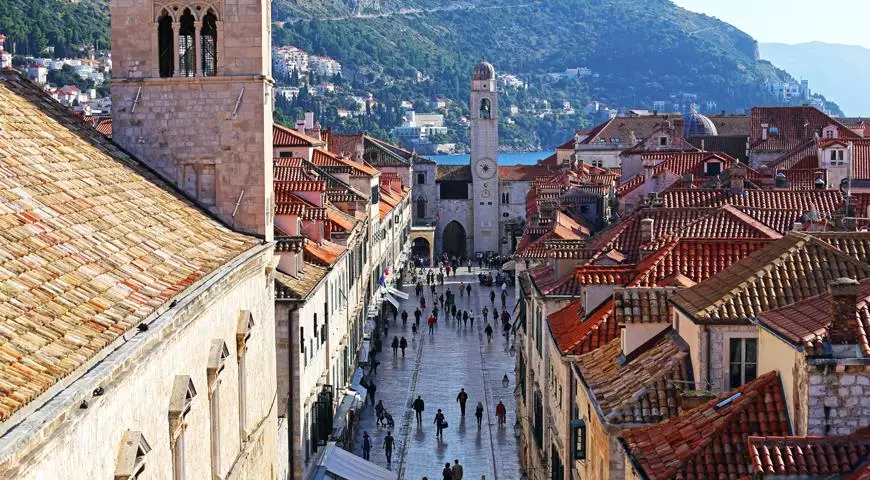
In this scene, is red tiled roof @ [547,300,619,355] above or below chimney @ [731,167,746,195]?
below

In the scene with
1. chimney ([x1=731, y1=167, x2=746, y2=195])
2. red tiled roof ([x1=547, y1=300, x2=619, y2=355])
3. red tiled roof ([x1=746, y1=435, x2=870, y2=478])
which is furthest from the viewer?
chimney ([x1=731, y1=167, x2=746, y2=195])

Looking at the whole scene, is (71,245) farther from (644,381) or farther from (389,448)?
(389,448)

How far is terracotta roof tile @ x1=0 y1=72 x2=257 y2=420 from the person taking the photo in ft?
44.3

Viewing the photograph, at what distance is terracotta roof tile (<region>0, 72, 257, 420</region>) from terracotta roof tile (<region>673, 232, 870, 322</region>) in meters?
7.68

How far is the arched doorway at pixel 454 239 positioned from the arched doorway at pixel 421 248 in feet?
19.7

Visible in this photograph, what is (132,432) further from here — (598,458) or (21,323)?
(598,458)

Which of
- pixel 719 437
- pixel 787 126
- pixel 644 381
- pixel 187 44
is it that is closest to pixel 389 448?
pixel 187 44

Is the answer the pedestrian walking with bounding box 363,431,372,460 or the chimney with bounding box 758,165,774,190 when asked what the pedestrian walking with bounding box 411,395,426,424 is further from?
the chimney with bounding box 758,165,774,190

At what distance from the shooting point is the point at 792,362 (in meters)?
17.7

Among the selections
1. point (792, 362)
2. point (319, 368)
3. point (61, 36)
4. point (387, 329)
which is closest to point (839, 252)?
point (792, 362)

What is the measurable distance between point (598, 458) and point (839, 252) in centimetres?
519

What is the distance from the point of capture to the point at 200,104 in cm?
2830

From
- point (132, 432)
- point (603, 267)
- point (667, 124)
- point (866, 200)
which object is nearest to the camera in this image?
point (132, 432)

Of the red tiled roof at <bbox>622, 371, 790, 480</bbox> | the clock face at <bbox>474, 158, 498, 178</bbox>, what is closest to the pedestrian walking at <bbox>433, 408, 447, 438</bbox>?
the red tiled roof at <bbox>622, 371, 790, 480</bbox>
